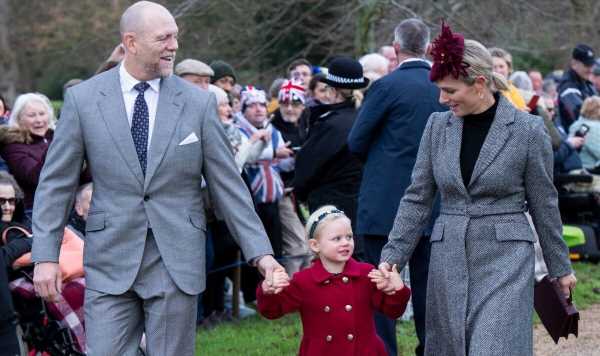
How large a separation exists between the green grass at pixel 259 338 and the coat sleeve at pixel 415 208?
9.01ft

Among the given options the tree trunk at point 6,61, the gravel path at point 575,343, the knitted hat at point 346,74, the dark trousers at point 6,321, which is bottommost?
the tree trunk at point 6,61

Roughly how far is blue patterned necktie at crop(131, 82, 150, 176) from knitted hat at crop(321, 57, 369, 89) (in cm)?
317

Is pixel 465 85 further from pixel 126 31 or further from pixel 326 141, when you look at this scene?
pixel 326 141

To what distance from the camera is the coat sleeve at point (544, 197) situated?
5.79 meters

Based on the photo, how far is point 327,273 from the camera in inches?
238

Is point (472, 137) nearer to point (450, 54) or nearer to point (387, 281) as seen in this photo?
point (450, 54)

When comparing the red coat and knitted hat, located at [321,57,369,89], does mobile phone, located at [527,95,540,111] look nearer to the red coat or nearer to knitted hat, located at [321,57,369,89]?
knitted hat, located at [321,57,369,89]

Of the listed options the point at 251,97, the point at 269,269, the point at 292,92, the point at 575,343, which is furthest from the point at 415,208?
the point at 292,92

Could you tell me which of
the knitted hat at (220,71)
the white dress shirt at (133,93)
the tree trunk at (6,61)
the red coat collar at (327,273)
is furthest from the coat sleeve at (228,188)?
the tree trunk at (6,61)

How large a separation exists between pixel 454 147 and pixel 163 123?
151 centimetres

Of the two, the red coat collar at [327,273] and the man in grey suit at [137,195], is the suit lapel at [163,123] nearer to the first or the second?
the man in grey suit at [137,195]

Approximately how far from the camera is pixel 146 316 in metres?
5.55

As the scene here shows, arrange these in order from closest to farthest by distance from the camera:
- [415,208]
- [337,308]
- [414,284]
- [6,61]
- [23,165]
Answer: [337,308] < [415,208] < [414,284] < [23,165] < [6,61]

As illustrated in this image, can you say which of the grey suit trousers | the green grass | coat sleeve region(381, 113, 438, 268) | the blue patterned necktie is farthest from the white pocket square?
the green grass
